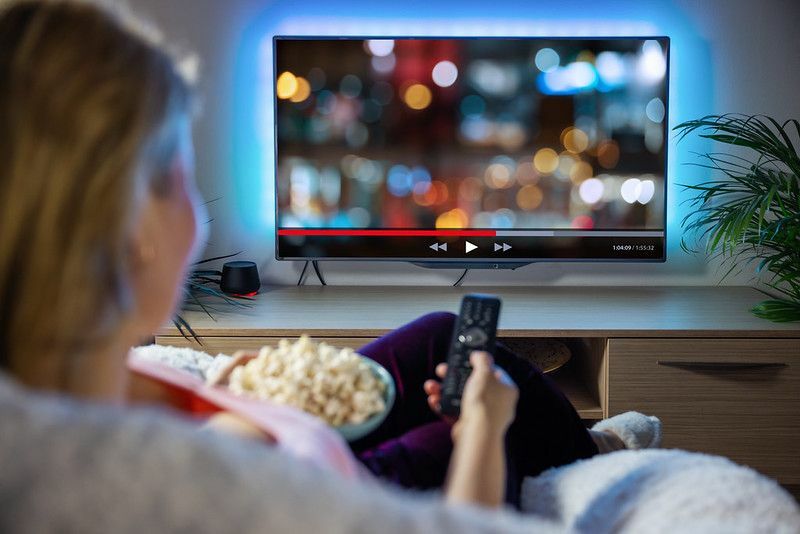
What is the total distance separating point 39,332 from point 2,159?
0.13 metres

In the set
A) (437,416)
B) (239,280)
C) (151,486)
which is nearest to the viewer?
(151,486)

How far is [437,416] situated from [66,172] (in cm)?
110

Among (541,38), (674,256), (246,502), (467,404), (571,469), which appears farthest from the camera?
(674,256)

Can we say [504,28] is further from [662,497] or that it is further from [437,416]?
[662,497]

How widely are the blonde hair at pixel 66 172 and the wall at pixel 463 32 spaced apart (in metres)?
2.10

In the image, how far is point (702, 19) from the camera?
273 centimetres

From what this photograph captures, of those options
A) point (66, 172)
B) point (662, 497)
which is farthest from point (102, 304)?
point (662, 497)

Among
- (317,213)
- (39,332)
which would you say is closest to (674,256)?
(317,213)

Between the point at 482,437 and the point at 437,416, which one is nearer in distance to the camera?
the point at 482,437

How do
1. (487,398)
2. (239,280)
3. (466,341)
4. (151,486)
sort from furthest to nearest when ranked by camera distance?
1. (239,280)
2. (466,341)
3. (487,398)
4. (151,486)

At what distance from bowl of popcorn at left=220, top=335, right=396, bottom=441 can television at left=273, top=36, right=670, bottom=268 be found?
54.9 inches

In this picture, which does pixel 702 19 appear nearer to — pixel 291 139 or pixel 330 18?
pixel 330 18

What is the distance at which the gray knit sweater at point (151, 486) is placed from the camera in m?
0.45

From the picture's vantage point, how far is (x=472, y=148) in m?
→ 2.70
